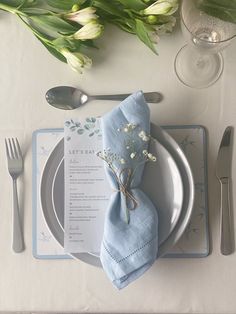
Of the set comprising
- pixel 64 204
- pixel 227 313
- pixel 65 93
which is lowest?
pixel 227 313

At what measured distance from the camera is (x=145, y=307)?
2.10ft

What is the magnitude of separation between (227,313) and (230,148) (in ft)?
0.75

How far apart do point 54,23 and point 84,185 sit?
24cm

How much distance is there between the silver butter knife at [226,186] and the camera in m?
0.64

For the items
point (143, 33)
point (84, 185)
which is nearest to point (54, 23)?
point (143, 33)

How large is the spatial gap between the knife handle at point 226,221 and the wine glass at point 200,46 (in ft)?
0.50

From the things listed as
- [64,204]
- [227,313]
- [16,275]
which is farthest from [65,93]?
[227,313]

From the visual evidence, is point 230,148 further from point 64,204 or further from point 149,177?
point 64,204

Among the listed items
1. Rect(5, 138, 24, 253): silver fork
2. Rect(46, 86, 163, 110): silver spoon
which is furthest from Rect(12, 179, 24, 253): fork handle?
Rect(46, 86, 163, 110): silver spoon

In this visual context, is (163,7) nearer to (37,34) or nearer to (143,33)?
(143,33)

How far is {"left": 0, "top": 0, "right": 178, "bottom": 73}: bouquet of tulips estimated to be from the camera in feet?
2.01

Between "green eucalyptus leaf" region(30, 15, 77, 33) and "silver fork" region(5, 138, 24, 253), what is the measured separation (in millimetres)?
175

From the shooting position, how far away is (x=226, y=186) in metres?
0.64

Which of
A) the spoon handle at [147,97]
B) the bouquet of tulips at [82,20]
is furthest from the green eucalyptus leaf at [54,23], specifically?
the spoon handle at [147,97]
